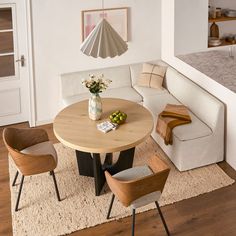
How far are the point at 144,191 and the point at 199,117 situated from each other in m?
1.93

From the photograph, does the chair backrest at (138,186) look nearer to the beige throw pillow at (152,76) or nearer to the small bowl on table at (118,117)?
the small bowl on table at (118,117)

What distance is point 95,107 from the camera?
4.62m

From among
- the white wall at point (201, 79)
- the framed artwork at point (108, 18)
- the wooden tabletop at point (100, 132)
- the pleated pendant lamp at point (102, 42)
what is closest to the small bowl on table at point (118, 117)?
the wooden tabletop at point (100, 132)

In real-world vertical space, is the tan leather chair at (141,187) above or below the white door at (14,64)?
below

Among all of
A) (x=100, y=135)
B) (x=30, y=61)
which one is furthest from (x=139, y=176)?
(x=30, y=61)

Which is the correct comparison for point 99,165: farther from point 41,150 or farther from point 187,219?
point 187,219

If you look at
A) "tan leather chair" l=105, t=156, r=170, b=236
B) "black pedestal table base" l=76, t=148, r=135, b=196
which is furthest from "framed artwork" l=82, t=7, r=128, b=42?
"tan leather chair" l=105, t=156, r=170, b=236

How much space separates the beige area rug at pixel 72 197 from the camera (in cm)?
422

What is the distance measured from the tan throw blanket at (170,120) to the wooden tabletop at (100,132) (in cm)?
37

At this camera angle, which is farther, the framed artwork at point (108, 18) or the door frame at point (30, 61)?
the framed artwork at point (108, 18)

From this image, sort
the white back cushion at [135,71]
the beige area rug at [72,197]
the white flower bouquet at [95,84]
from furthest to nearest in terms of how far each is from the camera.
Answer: the white back cushion at [135,71]
the white flower bouquet at [95,84]
the beige area rug at [72,197]

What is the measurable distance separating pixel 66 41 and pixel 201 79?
Result: 193 centimetres

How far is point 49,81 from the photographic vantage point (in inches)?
243

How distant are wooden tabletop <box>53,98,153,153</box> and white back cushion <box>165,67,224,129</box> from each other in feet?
2.68
